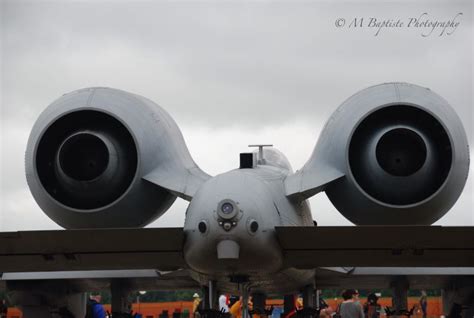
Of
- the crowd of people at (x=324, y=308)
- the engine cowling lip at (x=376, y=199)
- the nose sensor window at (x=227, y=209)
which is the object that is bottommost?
the crowd of people at (x=324, y=308)

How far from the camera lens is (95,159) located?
13.9 meters

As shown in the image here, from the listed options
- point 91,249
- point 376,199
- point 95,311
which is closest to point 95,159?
point 91,249

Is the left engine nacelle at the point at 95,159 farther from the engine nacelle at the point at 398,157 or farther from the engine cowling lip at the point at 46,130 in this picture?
the engine nacelle at the point at 398,157

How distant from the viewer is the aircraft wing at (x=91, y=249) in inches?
446

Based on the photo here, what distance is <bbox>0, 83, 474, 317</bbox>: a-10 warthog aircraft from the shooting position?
1155 centimetres

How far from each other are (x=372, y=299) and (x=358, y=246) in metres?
8.64

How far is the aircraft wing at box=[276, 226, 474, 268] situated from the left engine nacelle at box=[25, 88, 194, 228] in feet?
9.58

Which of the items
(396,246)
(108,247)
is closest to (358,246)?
(396,246)

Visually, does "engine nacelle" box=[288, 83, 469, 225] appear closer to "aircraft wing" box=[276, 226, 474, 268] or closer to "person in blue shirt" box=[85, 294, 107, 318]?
"aircraft wing" box=[276, 226, 474, 268]

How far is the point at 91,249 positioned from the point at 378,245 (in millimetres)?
3487

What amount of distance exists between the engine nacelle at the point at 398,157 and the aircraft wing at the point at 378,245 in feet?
5.29

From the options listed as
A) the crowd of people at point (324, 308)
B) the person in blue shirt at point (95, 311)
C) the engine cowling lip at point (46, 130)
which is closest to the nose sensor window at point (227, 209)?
the crowd of people at point (324, 308)

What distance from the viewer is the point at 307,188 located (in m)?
13.7

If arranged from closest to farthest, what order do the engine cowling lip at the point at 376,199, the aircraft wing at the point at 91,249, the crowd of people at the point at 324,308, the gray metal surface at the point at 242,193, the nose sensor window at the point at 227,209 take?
the aircraft wing at the point at 91,249 < the gray metal surface at the point at 242,193 < the nose sensor window at the point at 227,209 < the engine cowling lip at the point at 376,199 < the crowd of people at the point at 324,308
